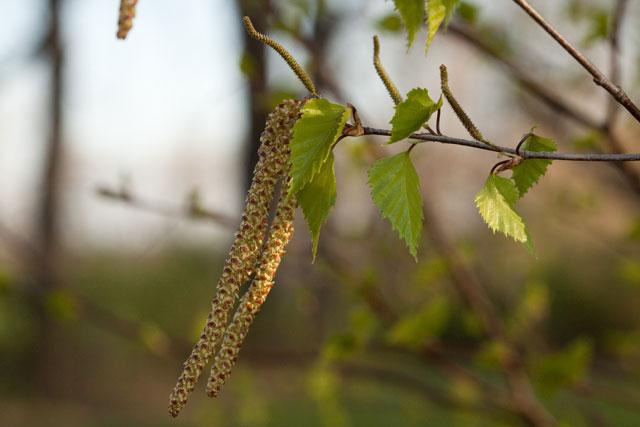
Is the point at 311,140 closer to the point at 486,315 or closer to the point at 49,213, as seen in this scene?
the point at 486,315

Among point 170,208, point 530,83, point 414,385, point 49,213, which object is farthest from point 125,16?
point 49,213

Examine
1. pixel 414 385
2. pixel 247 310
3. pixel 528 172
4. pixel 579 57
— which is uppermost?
pixel 579 57

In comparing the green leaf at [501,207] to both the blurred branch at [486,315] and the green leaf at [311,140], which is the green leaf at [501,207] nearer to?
the green leaf at [311,140]

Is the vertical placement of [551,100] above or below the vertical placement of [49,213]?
above

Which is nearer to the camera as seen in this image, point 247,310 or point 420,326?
point 247,310

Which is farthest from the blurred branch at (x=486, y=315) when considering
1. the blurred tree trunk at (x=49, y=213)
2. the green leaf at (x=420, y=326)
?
the blurred tree trunk at (x=49, y=213)

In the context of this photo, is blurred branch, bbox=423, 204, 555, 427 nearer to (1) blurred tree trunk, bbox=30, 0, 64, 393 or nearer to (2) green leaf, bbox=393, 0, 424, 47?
(2) green leaf, bbox=393, 0, 424, 47
